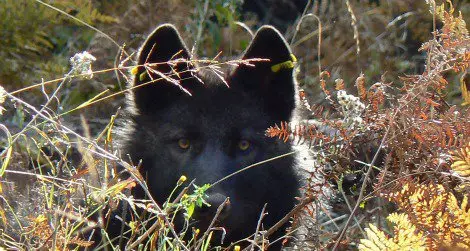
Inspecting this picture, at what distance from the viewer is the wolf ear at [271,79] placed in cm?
518

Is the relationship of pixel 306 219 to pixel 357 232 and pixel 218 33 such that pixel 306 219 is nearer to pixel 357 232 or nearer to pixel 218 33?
pixel 357 232

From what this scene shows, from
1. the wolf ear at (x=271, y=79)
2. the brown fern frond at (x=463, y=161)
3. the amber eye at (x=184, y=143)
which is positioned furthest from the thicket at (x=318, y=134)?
the amber eye at (x=184, y=143)

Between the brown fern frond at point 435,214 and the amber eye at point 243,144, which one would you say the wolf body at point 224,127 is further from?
the brown fern frond at point 435,214

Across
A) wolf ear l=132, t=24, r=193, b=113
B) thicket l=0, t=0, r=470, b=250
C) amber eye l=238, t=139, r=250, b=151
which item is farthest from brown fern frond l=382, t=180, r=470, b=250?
wolf ear l=132, t=24, r=193, b=113

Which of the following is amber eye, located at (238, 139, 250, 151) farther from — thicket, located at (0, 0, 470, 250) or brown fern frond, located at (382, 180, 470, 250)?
brown fern frond, located at (382, 180, 470, 250)

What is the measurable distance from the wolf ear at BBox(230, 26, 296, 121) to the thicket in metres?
0.15

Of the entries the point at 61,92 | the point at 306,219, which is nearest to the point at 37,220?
the point at 306,219

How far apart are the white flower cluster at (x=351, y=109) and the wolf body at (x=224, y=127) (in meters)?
1.35

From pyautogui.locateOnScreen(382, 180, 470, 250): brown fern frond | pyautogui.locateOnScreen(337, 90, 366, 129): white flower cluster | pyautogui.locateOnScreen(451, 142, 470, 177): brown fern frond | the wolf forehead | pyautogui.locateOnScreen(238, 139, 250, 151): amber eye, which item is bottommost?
pyautogui.locateOnScreen(238, 139, 250, 151): amber eye

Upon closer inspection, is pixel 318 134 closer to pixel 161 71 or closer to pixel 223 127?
pixel 223 127

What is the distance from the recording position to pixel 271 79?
534 centimetres

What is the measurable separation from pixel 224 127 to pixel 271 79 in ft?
1.50

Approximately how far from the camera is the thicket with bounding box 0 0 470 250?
3033 millimetres

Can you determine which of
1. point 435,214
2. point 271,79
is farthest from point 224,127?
point 435,214
